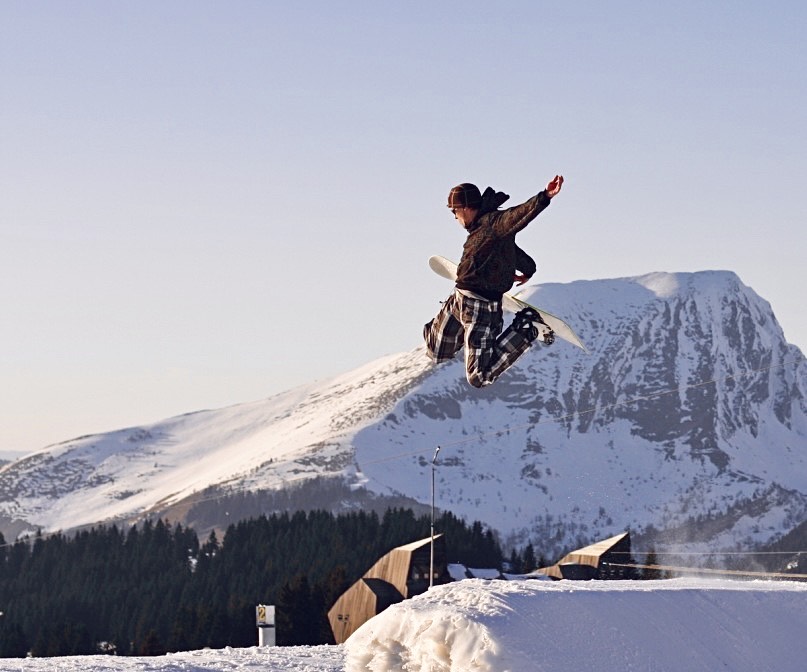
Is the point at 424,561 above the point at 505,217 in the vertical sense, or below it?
below

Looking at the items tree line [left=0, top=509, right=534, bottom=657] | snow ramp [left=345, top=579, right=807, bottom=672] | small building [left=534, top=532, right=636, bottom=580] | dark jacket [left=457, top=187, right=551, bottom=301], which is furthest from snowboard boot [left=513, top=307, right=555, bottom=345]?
tree line [left=0, top=509, right=534, bottom=657]

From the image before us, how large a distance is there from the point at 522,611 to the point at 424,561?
68.8m

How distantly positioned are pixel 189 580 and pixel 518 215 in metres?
147

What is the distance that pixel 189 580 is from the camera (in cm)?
16025

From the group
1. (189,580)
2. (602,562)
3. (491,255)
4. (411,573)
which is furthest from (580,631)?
(189,580)

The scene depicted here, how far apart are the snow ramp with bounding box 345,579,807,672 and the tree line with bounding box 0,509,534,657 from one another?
295ft

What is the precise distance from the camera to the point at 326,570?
477 ft

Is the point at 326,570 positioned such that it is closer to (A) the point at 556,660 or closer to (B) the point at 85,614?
(B) the point at 85,614

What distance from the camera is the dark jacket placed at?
19.8 metres

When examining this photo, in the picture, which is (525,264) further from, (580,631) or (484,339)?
(580,631)

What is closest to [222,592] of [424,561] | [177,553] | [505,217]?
[177,553]

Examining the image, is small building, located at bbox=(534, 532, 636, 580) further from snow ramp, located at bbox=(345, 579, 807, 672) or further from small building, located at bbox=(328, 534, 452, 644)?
snow ramp, located at bbox=(345, 579, 807, 672)

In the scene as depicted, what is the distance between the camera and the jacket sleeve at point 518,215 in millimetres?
18484

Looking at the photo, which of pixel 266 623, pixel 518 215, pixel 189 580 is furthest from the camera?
pixel 189 580
